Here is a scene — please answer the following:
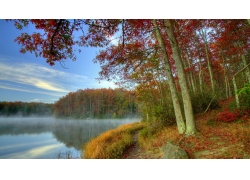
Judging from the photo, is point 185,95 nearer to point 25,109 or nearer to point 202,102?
point 202,102

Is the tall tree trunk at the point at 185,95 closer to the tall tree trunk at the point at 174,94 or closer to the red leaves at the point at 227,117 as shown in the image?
the tall tree trunk at the point at 174,94

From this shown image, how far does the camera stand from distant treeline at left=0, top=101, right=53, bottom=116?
227cm

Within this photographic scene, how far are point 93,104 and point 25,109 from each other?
4.16 feet

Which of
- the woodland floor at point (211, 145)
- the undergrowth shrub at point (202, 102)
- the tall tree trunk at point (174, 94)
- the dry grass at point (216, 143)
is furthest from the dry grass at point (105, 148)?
the undergrowth shrub at point (202, 102)

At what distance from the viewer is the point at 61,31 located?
94.6 inches

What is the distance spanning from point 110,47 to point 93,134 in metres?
1.95

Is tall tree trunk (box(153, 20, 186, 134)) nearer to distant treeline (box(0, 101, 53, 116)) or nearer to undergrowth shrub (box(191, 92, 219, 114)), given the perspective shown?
undergrowth shrub (box(191, 92, 219, 114))

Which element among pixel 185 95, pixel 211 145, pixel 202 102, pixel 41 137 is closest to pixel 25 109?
pixel 41 137

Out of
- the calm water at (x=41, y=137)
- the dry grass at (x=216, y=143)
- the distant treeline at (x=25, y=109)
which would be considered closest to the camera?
the dry grass at (x=216, y=143)

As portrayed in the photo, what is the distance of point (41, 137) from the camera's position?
2.46 metres

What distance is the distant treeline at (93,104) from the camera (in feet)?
8.89

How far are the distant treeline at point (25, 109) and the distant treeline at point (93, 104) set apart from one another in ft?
0.52
